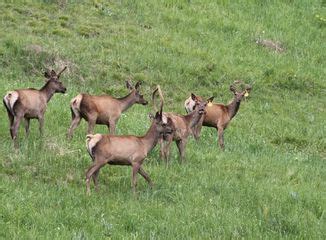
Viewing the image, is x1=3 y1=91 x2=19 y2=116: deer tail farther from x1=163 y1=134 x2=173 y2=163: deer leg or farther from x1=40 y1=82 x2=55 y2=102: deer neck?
x1=163 y1=134 x2=173 y2=163: deer leg

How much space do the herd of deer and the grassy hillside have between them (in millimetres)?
377

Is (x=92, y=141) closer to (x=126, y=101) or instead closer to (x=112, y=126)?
(x=112, y=126)

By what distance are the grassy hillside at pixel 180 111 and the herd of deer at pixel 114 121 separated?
1.24 ft

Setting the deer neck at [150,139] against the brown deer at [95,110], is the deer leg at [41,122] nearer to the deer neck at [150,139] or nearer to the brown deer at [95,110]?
the brown deer at [95,110]

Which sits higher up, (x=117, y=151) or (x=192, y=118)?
(x=117, y=151)

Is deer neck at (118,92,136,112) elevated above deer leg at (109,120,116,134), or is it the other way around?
deer neck at (118,92,136,112)

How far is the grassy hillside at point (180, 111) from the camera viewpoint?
34.0ft

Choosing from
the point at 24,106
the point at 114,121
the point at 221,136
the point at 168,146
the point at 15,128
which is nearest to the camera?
the point at 15,128

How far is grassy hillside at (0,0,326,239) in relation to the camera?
10359 millimetres

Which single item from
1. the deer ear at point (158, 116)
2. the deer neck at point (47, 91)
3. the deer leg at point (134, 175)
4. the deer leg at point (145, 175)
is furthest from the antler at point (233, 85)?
the deer leg at point (134, 175)

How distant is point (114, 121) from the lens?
48.3ft

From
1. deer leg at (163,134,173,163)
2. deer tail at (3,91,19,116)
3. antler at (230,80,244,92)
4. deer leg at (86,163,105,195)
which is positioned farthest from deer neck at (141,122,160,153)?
antler at (230,80,244,92)

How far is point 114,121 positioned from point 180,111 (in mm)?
4949

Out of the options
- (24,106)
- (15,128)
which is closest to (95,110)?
(24,106)
